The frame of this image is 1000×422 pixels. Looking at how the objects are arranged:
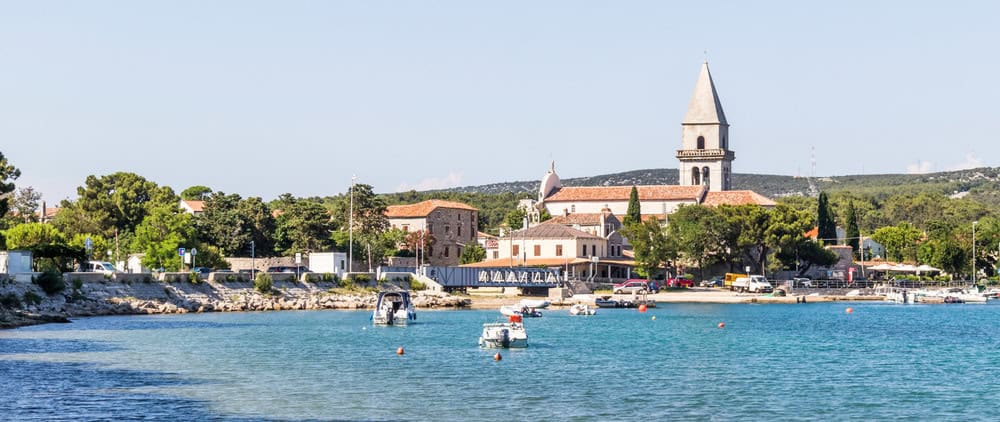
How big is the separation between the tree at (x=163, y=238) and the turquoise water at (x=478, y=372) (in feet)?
83.0

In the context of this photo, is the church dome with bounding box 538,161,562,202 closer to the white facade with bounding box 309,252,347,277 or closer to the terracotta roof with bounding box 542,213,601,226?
the terracotta roof with bounding box 542,213,601,226

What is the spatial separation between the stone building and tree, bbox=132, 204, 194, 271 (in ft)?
94.9

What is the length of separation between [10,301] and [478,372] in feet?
111

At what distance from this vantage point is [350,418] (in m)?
36.0

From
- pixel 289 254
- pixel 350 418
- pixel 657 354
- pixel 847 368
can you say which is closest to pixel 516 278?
pixel 289 254

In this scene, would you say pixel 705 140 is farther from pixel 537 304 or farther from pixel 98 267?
pixel 98 267

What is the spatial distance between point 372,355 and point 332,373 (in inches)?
289

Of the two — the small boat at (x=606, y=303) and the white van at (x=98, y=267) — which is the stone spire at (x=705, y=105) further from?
the white van at (x=98, y=267)

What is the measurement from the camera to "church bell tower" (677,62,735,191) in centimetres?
16225

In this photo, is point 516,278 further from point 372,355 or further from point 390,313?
point 372,355

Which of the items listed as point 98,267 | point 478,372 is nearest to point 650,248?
point 98,267

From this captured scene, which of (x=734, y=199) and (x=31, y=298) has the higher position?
(x=734, y=199)

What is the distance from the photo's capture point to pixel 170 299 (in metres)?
83.0

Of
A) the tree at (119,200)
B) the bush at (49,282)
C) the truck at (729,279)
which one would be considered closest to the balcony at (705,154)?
the truck at (729,279)
